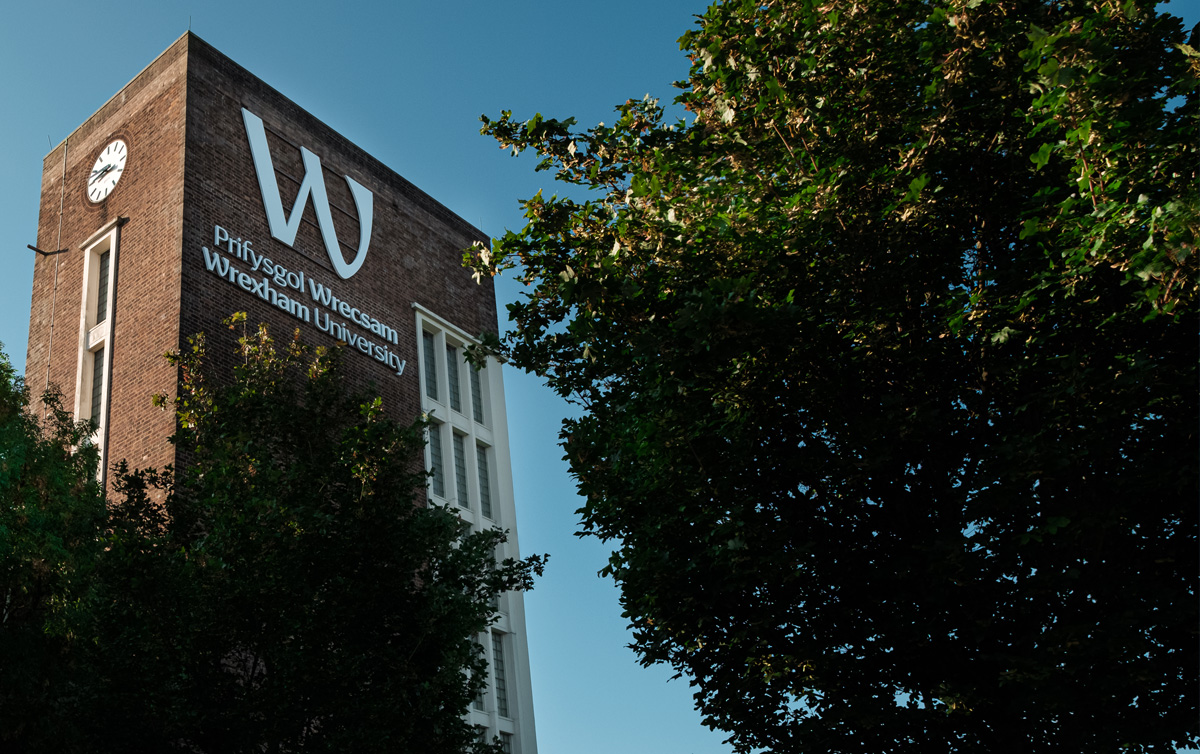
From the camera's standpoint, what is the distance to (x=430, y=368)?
3734 centimetres

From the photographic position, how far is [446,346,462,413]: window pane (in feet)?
124

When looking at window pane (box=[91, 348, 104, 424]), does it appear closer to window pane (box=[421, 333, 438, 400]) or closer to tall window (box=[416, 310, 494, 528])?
tall window (box=[416, 310, 494, 528])

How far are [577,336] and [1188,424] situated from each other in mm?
6215

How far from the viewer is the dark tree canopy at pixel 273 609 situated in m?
15.0

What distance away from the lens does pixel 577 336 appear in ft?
40.2

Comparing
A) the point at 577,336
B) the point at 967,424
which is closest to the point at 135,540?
the point at 577,336

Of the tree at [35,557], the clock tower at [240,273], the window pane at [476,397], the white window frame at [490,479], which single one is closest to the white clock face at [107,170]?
the clock tower at [240,273]

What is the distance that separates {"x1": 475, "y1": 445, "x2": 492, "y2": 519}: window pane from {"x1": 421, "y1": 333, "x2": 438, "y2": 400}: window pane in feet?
8.55

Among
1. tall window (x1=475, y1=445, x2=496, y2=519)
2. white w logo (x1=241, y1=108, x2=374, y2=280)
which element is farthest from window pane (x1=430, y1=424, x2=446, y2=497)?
white w logo (x1=241, y1=108, x2=374, y2=280)

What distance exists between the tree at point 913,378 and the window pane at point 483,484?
24.1 m

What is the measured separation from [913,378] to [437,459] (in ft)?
82.3

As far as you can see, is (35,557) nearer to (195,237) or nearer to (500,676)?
(195,237)

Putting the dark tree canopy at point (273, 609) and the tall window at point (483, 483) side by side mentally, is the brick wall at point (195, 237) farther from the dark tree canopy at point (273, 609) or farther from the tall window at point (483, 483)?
the dark tree canopy at point (273, 609)

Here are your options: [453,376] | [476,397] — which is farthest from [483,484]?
[453,376]
